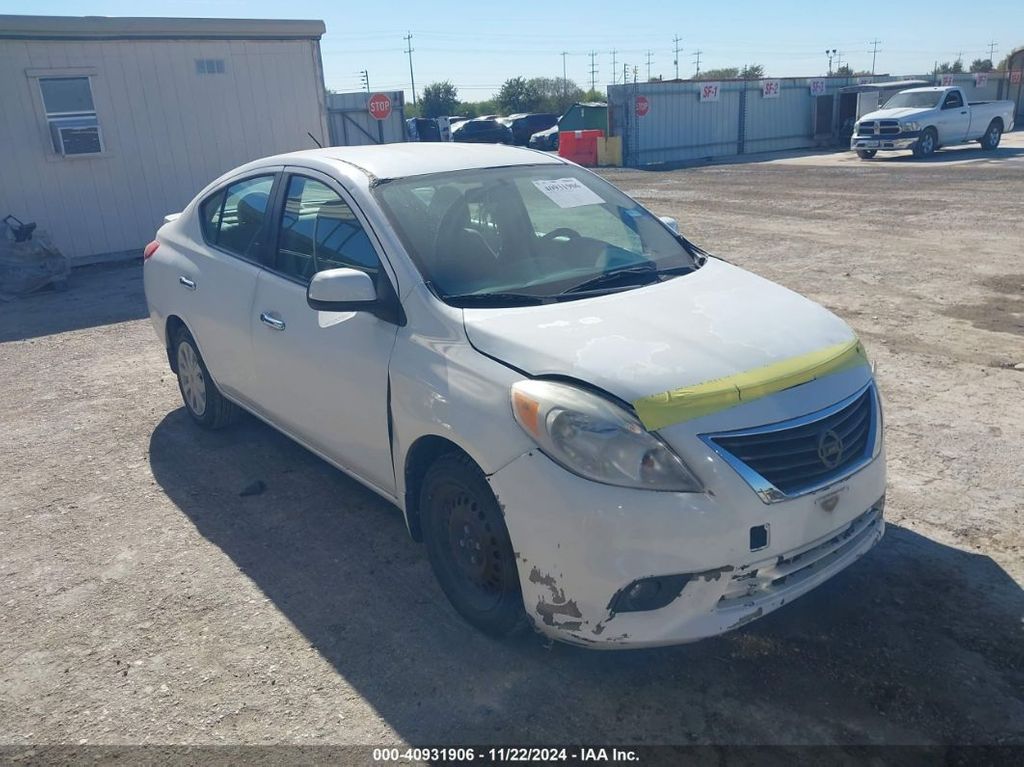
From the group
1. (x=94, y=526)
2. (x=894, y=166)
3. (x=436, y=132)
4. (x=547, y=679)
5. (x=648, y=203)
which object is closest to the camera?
(x=547, y=679)

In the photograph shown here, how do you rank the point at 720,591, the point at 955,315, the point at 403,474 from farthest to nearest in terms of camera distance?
1. the point at 955,315
2. the point at 403,474
3. the point at 720,591

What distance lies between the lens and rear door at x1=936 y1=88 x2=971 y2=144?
24.9m

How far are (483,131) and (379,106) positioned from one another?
805 inches

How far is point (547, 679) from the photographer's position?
3.12 m

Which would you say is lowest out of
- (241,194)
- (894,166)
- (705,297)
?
(894,166)

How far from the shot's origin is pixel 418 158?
4262mm

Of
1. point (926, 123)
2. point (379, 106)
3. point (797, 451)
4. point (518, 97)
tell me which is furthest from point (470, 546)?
point (518, 97)

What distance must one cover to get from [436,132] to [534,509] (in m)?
35.6

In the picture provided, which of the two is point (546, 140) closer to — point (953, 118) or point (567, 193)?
point (953, 118)

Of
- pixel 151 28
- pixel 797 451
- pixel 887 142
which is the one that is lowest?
pixel 887 142

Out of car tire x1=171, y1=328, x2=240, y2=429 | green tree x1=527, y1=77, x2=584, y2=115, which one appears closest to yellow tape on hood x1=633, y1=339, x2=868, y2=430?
car tire x1=171, y1=328, x2=240, y2=429

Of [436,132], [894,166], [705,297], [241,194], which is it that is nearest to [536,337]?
[705,297]

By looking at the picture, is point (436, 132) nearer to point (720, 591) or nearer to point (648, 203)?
point (648, 203)

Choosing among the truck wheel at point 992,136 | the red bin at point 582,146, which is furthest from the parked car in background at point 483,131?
the truck wheel at point 992,136
